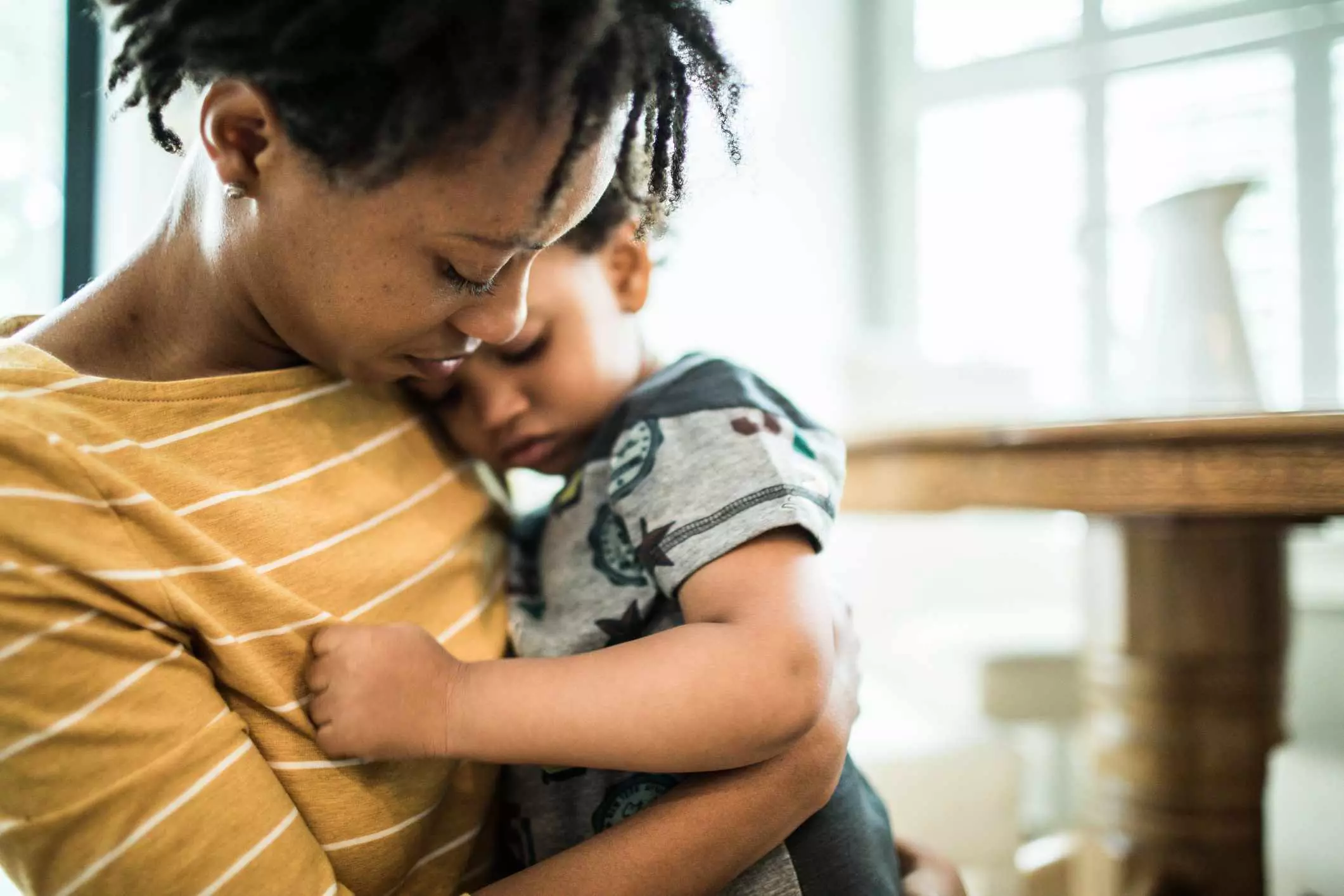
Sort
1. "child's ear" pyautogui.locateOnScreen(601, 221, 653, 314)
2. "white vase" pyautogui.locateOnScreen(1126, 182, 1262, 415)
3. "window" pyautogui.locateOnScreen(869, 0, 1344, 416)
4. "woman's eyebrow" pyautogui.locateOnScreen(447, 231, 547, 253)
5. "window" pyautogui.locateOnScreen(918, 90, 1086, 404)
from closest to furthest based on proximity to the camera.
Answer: "woman's eyebrow" pyautogui.locateOnScreen(447, 231, 547, 253) < "child's ear" pyautogui.locateOnScreen(601, 221, 653, 314) < "white vase" pyautogui.locateOnScreen(1126, 182, 1262, 415) < "window" pyautogui.locateOnScreen(869, 0, 1344, 416) < "window" pyautogui.locateOnScreen(918, 90, 1086, 404)

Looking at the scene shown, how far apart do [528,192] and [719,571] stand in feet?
0.83

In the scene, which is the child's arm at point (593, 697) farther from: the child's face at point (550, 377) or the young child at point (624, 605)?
the child's face at point (550, 377)

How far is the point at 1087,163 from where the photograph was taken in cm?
308

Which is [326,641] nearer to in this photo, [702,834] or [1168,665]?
[702,834]

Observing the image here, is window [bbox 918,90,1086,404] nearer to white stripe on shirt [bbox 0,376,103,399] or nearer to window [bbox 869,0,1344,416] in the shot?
window [bbox 869,0,1344,416]

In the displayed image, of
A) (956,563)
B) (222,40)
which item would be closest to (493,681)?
(222,40)

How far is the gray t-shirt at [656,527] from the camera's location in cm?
61

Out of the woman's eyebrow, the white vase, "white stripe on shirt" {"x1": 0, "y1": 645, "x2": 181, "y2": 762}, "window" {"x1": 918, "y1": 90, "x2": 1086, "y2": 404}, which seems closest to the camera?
"white stripe on shirt" {"x1": 0, "y1": 645, "x2": 181, "y2": 762}

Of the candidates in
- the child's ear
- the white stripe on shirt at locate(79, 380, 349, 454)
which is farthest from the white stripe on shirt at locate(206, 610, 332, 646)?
the child's ear

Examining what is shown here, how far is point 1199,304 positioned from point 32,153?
150 centimetres

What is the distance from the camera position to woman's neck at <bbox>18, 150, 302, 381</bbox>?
60 centimetres

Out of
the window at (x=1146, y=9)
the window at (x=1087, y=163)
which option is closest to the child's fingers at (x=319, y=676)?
the window at (x=1087, y=163)

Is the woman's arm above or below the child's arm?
below

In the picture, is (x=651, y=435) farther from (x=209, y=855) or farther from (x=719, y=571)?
(x=209, y=855)
